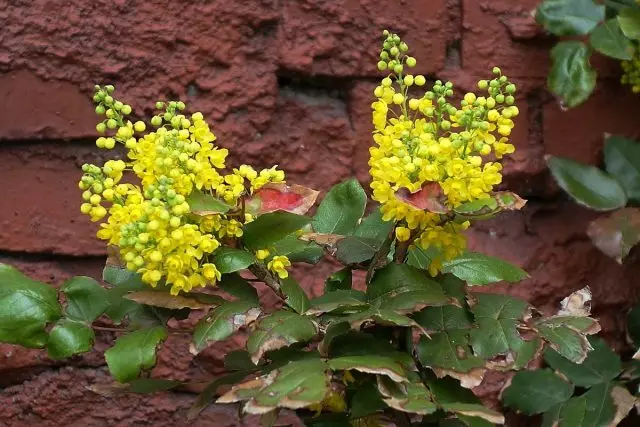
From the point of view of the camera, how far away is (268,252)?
920mm

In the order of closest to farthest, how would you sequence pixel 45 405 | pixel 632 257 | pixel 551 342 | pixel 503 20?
pixel 551 342
pixel 45 405
pixel 503 20
pixel 632 257

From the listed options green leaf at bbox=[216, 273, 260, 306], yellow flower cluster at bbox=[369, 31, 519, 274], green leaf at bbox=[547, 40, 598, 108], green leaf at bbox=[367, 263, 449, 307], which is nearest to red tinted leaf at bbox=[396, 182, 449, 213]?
yellow flower cluster at bbox=[369, 31, 519, 274]

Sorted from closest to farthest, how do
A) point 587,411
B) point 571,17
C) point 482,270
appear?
1. point 482,270
2. point 587,411
3. point 571,17

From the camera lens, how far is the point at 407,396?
0.82m

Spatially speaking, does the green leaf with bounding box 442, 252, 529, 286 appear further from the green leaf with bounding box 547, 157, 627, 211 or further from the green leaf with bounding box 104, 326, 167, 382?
the green leaf with bounding box 547, 157, 627, 211

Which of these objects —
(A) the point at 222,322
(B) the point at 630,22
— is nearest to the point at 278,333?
(A) the point at 222,322

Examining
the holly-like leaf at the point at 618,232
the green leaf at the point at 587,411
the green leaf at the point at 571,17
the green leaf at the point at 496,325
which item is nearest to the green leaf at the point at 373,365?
the green leaf at the point at 496,325

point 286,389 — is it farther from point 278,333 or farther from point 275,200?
point 275,200

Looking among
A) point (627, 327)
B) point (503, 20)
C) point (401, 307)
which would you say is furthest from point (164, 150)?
point (627, 327)

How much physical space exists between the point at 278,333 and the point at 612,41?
0.80 meters

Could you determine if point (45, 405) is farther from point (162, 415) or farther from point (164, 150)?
point (164, 150)

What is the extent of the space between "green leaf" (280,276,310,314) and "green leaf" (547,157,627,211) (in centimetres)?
64

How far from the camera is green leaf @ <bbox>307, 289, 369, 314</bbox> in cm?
87

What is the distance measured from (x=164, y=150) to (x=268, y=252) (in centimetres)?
16
